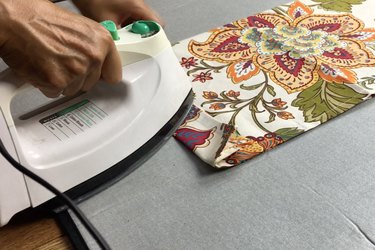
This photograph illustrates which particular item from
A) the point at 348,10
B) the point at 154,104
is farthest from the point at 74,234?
the point at 348,10

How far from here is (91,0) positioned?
837 mm

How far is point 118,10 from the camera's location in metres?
0.84

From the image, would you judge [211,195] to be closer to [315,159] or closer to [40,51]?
[315,159]

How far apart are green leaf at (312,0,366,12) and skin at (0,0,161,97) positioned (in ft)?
1.98

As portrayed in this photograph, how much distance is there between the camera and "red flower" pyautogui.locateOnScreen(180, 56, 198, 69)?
0.91 metres

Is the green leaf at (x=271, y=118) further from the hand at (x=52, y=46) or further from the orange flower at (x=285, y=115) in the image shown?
the hand at (x=52, y=46)

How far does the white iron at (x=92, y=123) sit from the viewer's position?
597mm

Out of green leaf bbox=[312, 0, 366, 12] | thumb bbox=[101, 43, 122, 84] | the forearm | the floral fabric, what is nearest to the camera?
the forearm

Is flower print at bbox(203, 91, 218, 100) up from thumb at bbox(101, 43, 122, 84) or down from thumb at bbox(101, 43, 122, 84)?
down

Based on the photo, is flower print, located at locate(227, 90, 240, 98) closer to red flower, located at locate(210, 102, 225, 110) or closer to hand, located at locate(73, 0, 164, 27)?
red flower, located at locate(210, 102, 225, 110)

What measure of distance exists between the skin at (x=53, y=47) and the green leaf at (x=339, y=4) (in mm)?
603

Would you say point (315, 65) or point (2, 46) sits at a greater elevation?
point (2, 46)

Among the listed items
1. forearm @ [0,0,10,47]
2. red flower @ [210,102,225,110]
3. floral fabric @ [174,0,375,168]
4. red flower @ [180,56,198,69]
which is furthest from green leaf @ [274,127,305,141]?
forearm @ [0,0,10,47]

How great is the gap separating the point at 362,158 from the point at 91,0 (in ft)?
1.67
